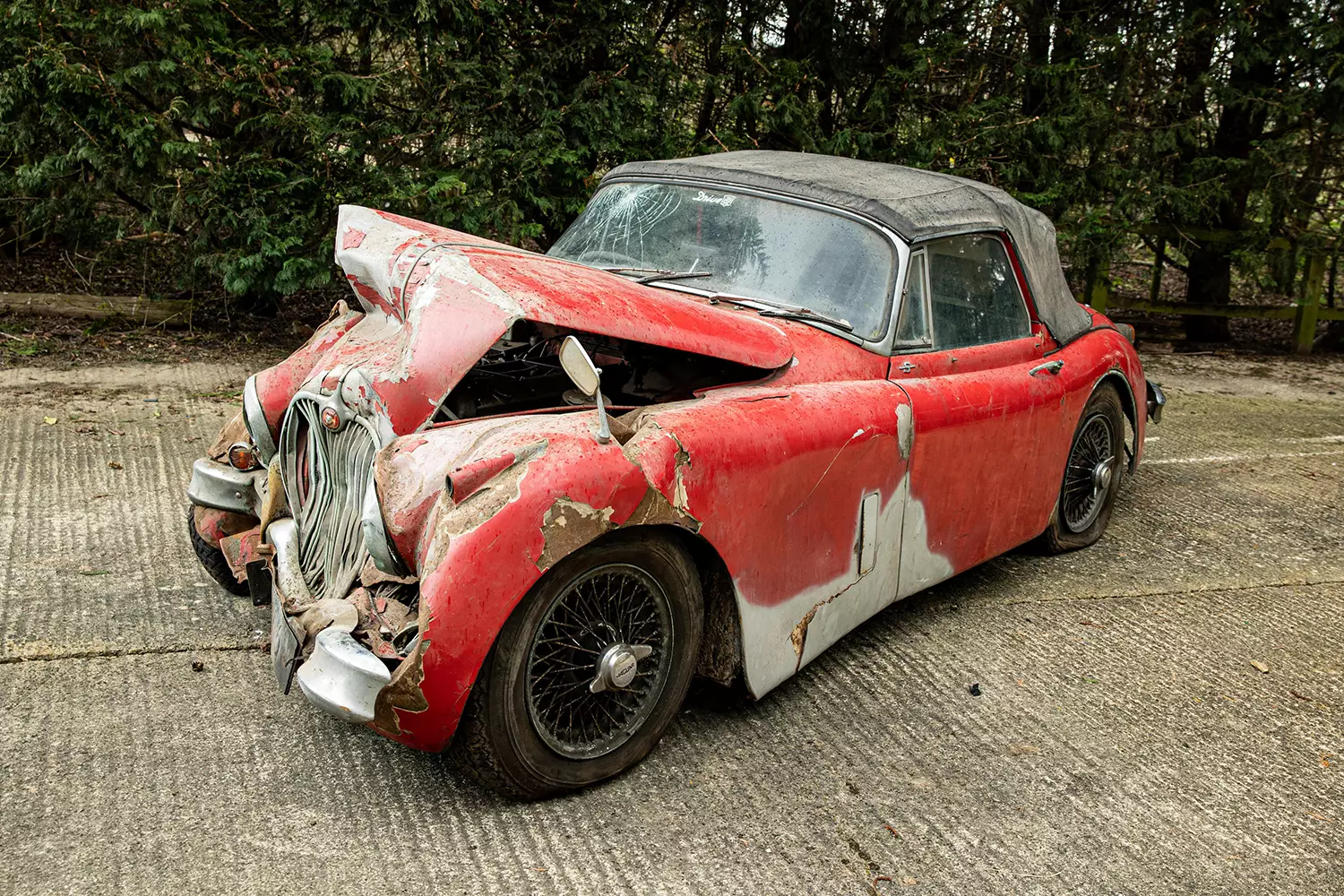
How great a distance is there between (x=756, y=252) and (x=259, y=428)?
1.88 meters

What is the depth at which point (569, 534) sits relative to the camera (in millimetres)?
2771

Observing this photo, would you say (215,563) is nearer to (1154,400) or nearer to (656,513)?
(656,513)

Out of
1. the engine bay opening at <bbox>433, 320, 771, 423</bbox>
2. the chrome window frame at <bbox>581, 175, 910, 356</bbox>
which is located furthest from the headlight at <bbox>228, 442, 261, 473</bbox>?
the chrome window frame at <bbox>581, 175, 910, 356</bbox>

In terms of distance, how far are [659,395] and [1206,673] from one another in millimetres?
2228

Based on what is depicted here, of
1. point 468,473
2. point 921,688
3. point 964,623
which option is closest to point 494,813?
point 468,473

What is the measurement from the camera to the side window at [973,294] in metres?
4.24

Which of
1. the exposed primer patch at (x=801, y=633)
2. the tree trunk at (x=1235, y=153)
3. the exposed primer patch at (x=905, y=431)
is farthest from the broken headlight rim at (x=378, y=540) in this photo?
the tree trunk at (x=1235, y=153)

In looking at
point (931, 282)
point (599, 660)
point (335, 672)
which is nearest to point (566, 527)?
point (599, 660)

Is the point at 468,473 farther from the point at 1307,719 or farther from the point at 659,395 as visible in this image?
the point at 1307,719

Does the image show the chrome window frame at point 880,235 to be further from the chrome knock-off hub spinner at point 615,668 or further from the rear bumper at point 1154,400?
the rear bumper at point 1154,400

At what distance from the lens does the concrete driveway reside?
2.79 metres

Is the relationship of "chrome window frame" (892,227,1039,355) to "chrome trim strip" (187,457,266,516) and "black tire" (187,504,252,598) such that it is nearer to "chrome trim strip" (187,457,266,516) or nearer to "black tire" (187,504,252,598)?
"chrome trim strip" (187,457,266,516)

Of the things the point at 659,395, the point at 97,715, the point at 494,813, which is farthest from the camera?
the point at 659,395

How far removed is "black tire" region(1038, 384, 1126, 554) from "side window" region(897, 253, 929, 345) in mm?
1208
